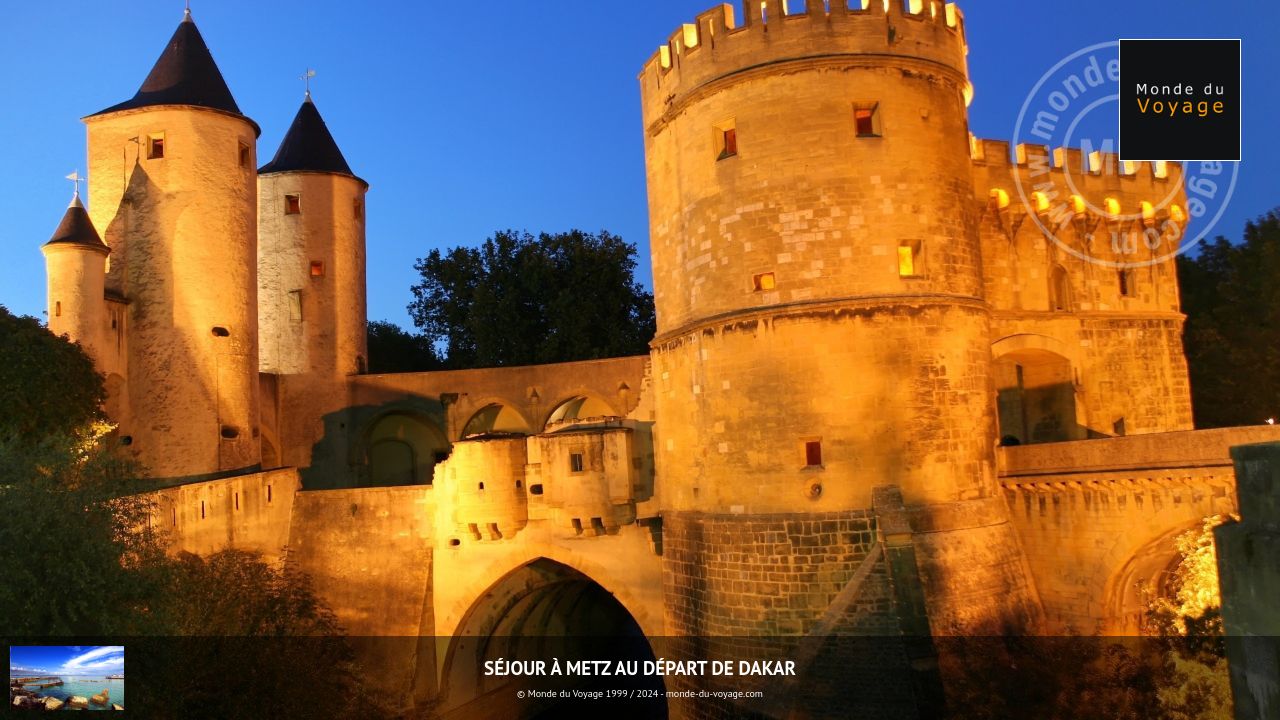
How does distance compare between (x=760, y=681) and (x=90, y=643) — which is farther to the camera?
(x=760, y=681)

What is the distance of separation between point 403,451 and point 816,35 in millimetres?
20796

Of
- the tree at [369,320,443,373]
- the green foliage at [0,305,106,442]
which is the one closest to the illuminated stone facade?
the green foliage at [0,305,106,442]

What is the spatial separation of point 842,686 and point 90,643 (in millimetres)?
10219

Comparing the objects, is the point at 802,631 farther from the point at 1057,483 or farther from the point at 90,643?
the point at 90,643

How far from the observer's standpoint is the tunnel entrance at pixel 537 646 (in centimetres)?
2220

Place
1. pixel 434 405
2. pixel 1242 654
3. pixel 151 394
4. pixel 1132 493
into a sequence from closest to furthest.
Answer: pixel 1242 654 < pixel 1132 493 < pixel 151 394 < pixel 434 405

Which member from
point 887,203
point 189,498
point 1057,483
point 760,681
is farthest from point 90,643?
point 1057,483

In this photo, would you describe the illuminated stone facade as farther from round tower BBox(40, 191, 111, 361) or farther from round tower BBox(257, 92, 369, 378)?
round tower BBox(257, 92, 369, 378)

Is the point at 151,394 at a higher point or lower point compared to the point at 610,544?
higher

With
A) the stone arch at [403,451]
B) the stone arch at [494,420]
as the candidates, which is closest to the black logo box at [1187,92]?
the stone arch at [494,420]

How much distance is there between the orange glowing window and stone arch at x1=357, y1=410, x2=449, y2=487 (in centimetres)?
1817

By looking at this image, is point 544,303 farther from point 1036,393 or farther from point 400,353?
point 1036,393

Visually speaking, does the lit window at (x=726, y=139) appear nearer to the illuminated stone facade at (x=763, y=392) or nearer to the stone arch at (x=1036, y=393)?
the illuminated stone facade at (x=763, y=392)

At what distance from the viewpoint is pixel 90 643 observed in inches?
503
